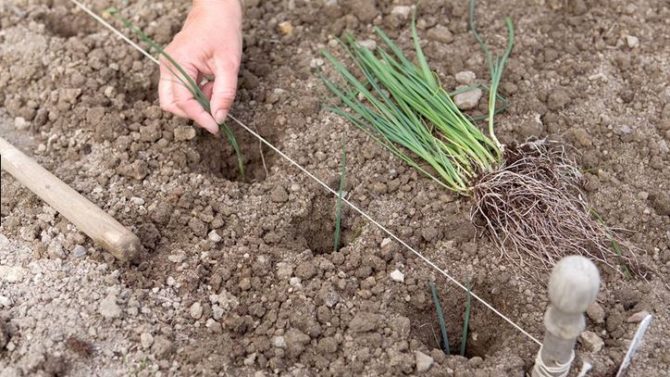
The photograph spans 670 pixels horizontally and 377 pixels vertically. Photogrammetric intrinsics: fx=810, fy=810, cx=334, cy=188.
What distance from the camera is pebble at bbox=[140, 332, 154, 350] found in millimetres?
1839

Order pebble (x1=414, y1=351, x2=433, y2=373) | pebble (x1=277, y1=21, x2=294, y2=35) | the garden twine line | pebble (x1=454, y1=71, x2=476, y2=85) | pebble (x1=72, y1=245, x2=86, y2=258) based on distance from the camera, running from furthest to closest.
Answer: pebble (x1=277, y1=21, x2=294, y2=35) < pebble (x1=454, y1=71, x2=476, y2=85) < pebble (x1=72, y1=245, x2=86, y2=258) < the garden twine line < pebble (x1=414, y1=351, x2=433, y2=373)

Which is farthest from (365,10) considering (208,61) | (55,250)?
(55,250)

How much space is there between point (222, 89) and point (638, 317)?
3.86 feet

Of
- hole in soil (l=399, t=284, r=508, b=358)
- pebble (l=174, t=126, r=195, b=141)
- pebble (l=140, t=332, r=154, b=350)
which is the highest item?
pebble (l=174, t=126, r=195, b=141)

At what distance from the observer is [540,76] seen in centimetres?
242

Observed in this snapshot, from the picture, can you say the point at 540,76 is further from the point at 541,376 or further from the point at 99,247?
the point at 99,247

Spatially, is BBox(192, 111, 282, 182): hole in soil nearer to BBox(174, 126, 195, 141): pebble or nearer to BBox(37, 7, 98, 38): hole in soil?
BBox(174, 126, 195, 141): pebble

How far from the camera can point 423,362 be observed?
181 cm

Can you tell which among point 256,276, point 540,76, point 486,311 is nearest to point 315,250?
point 256,276

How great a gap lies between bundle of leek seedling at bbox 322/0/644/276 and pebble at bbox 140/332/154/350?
815 millimetres

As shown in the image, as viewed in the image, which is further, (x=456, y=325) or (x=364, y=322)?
(x=456, y=325)

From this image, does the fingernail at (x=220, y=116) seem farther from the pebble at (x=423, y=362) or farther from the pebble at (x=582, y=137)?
the pebble at (x=582, y=137)

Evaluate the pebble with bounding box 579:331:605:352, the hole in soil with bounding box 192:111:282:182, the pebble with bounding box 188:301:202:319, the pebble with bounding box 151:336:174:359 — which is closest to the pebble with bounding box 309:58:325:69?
the hole in soil with bounding box 192:111:282:182

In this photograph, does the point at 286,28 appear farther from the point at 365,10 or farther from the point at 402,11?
the point at 402,11
